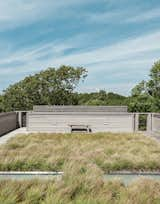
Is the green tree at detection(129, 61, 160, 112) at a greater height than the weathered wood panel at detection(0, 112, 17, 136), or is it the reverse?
the green tree at detection(129, 61, 160, 112)

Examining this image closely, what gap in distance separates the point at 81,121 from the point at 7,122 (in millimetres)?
4125

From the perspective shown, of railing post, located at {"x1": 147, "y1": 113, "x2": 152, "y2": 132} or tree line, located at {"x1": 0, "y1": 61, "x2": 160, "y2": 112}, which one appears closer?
railing post, located at {"x1": 147, "y1": 113, "x2": 152, "y2": 132}

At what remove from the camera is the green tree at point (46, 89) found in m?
25.3

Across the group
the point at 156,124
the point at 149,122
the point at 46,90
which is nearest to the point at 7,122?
the point at 149,122

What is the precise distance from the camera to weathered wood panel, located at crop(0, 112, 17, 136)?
53.8 ft

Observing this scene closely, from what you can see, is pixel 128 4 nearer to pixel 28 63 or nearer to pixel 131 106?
pixel 131 106

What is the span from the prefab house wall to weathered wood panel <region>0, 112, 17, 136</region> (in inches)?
45.3

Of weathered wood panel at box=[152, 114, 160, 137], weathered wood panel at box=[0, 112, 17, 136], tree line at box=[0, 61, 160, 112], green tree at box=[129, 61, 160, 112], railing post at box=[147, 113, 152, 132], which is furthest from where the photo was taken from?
tree line at box=[0, 61, 160, 112]

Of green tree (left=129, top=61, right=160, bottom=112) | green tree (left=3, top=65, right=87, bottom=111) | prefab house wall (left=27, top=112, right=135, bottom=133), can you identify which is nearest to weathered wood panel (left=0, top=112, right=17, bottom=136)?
prefab house wall (left=27, top=112, right=135, bottom=133)

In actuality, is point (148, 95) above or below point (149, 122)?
above

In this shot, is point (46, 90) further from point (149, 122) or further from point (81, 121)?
point (149, 122)

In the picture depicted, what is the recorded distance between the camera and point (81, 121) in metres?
18.0

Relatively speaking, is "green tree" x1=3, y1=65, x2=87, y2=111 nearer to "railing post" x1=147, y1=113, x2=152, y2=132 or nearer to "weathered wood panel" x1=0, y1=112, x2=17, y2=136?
"weathered wood panel" x1=0, y1=112, x2=17, y2=136

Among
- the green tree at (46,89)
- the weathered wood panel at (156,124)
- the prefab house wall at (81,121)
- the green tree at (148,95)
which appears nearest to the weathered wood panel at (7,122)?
the prefab house wall at (81,121)
